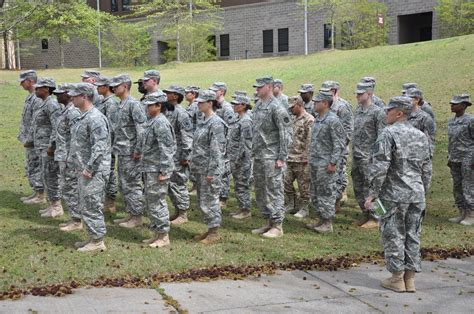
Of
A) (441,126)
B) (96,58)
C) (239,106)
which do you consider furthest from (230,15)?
(239,106)

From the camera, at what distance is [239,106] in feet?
34.2

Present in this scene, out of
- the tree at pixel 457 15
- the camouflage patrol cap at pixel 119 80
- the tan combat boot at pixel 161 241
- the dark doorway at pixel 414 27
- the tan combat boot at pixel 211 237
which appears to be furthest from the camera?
the dark doorway at pixel 414 27

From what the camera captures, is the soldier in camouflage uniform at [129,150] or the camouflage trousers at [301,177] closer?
the soldier in camouflage uniform at [129,150]

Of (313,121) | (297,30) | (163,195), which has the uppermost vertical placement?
(297,30)

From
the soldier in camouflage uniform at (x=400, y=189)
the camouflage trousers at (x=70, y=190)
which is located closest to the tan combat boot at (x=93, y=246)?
the camouflage trousers at (x=70, y=190)

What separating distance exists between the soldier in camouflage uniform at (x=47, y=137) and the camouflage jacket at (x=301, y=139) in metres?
3.99

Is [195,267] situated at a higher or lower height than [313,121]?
lower

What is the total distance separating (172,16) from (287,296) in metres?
37.6

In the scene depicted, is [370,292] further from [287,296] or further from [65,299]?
[65,299]

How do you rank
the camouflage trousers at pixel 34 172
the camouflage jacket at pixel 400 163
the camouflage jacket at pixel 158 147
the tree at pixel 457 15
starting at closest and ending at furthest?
the camouflage jacket at pixel 400 163 → the camouflage jacket at pixel 158 147 → the camouflage trousers at pixel 34 172 → the tree at pixel 457 15

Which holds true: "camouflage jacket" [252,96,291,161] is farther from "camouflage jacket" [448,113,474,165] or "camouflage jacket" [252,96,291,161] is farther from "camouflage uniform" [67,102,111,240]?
"camouflage jacket" [448,113,474,165]

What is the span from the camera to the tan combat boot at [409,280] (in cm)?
686

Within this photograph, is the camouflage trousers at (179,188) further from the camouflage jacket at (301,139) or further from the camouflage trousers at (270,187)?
the camouflage jacket at (301,139)

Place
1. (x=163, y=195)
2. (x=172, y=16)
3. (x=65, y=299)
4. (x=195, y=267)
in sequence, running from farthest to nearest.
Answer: (x=172, y=16) → (x=163, y=195) → (x=195, y=267) → (x=65, y=299)
